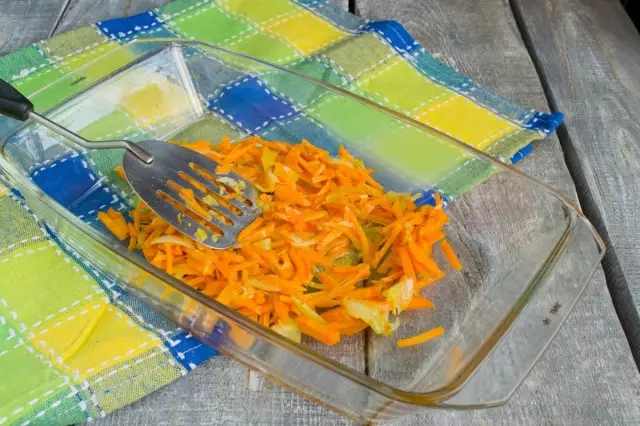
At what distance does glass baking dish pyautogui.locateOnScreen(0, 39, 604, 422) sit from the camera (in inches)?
34.1

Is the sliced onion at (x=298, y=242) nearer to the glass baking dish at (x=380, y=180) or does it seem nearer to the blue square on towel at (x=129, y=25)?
the glass baking dish at (x=380, y=180)

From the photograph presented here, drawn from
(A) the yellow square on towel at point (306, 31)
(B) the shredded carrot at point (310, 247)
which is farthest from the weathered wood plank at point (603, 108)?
(A) the yellow square on towel at point (306, 31)

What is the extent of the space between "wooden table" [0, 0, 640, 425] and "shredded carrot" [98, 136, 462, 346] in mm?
121

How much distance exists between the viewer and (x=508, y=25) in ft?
6.03

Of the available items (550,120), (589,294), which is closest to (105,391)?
(589,294)

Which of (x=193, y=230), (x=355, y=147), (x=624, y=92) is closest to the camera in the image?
(x=193, y=230)

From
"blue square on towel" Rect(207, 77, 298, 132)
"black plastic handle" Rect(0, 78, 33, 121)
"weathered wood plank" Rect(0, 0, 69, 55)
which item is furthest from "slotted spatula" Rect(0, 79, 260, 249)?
"weathered wood plank" Rect(0, 0, 69, 55)

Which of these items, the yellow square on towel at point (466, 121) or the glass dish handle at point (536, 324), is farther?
the yellow square on towel at point (466, 121)

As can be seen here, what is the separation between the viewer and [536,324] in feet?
2.97

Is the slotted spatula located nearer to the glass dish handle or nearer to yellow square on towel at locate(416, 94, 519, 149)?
the glass dish handle

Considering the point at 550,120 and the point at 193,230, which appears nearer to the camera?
the point at 193,230

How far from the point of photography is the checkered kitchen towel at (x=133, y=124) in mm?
942

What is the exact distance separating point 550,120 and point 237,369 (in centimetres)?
89

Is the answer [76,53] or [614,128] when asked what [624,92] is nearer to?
[614,128]
